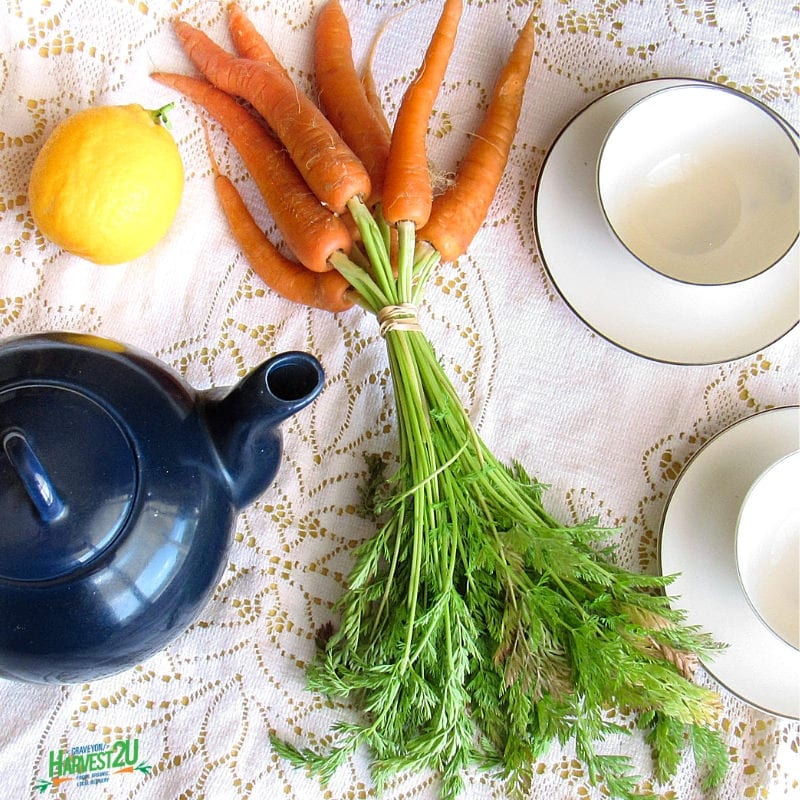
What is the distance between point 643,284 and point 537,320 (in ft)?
0.38

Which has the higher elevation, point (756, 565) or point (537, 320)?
point (537, 320)

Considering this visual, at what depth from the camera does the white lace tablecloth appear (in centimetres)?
82

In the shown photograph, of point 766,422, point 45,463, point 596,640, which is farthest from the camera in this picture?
point 766,422

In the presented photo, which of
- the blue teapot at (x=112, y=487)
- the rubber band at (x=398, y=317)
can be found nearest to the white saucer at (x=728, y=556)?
the rubber band at (x=398, y=317)

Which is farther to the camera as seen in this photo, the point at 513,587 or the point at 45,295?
the point at 45,295

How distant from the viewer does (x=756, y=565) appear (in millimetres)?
800

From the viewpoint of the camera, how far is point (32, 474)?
0.51 meters

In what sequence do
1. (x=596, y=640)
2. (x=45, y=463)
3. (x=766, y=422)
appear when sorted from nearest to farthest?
(x=45, y=463), (x=596, y=640), (x=766, y=422)

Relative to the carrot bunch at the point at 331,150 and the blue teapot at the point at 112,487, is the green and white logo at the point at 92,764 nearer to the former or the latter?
the blue teapot at the point at 112,487

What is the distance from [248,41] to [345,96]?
0.13 meters

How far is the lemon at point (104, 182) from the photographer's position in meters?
0.77

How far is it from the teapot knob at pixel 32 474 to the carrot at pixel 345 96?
0.44 metres

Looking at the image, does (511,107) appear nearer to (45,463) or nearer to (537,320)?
(537,320)

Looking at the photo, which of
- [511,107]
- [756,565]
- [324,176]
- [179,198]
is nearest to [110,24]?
[179,198]
